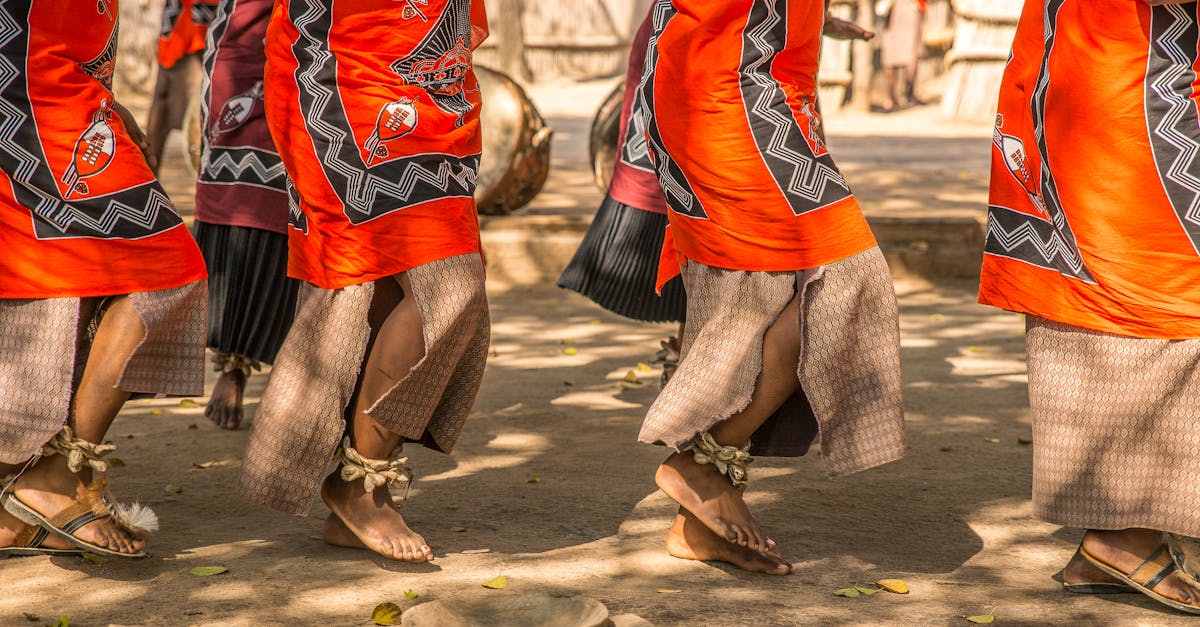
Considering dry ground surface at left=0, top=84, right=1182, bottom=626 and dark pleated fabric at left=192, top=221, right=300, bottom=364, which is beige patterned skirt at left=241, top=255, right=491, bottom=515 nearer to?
dry ground surface at left=0, top=84, right=1182, bottom=626

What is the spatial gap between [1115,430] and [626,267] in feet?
6.90

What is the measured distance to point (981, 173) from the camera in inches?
416

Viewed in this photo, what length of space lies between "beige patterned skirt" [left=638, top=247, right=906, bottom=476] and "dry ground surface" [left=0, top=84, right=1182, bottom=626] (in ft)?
1.13

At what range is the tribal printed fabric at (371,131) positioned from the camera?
3.09 m

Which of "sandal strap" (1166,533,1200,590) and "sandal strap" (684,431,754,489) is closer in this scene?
"sandal strap" (1166,533,1200,590)

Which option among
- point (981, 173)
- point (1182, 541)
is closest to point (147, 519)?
point (1182, 541)

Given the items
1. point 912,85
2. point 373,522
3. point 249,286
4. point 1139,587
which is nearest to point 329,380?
point 373,522

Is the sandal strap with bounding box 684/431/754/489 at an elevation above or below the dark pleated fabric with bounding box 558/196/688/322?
below

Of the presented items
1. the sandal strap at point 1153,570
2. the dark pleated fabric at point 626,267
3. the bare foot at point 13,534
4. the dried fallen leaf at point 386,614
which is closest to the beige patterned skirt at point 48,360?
the bare foot at point 13,534

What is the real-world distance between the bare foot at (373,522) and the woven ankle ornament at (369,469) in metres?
0.03

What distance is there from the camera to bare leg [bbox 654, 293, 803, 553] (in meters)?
3.06

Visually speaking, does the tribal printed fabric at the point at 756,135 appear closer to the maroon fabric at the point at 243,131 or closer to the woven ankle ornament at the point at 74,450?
the woven ankle ornament at the point at 74,450

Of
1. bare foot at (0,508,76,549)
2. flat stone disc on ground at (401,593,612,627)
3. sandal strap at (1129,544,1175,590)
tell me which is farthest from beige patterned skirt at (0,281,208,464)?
sandal strap at (1129,544,1175,590)

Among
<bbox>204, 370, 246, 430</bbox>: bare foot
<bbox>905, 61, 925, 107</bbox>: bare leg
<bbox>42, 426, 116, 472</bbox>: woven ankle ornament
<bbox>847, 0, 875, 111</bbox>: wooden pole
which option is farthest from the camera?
<bbox>905, 61, 925, 107</bbox>: bare leg
